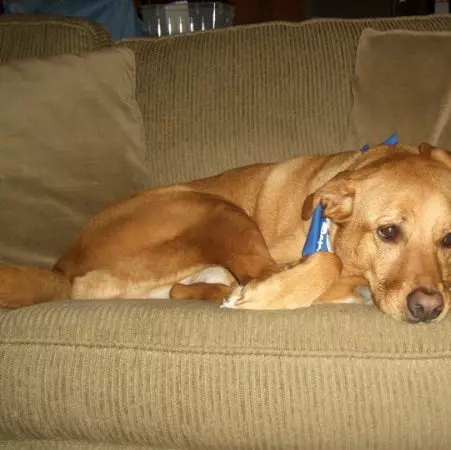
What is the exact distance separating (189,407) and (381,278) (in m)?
0.92

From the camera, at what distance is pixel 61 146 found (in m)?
2.59

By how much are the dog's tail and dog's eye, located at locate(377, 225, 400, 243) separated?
1.26 m

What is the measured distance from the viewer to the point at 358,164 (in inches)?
99.7

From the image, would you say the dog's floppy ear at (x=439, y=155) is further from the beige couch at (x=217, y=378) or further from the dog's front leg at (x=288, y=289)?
the beige couch at (x=217, y=378)

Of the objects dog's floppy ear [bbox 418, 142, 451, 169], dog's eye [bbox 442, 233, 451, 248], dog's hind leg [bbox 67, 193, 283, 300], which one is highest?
dog's floppy ear [bbox 418, 142, 451, 169]

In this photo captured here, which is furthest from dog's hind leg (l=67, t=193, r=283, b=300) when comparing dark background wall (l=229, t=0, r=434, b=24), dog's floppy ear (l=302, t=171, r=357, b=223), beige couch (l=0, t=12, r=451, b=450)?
dark background wall (l=229, t=0, r=434, b=24)

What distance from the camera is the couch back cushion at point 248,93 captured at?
120 inches

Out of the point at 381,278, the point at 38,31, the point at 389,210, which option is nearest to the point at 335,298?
the point at 381,278

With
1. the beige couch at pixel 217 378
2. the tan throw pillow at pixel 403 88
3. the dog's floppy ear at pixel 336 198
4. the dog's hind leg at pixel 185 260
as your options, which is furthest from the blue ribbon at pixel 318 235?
the tan throw pillow at pixel 403 88

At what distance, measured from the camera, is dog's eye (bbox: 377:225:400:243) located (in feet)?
7.13

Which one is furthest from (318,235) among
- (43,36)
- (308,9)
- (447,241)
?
(308,9)

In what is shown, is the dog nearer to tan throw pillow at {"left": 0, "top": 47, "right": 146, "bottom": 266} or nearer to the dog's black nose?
the dog's black nose

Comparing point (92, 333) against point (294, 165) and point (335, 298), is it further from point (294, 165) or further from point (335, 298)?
point (294, 165)

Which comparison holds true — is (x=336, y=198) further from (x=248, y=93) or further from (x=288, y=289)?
(x=248, y=93)
